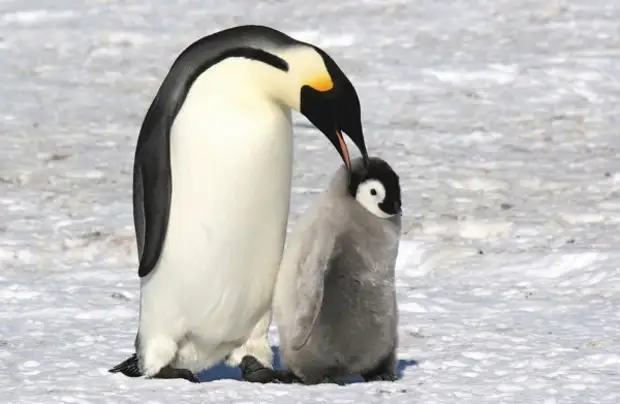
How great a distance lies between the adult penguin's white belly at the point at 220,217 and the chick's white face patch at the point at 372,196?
0.26m

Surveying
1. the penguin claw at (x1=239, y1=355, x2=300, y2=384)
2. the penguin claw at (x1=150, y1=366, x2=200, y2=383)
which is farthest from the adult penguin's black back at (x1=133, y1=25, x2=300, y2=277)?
the penguin claw at (x1=239, y1=355, x2=300, y2=384)

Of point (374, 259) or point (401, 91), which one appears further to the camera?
point (401, 91)

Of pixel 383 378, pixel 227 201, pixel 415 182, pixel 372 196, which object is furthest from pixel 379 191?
pixel 415 182

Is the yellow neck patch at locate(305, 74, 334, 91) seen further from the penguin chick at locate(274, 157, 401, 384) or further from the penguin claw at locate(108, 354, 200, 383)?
the penguin claw at locate(108, 354, 200, 383)

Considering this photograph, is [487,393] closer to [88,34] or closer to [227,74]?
[227,74]

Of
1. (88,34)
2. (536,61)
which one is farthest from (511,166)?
(88,34)

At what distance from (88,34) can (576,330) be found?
27.8ft

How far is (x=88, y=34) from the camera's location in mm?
12656

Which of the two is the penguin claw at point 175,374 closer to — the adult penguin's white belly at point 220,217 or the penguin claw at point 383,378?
the adult penguin's white belly at point 220,217

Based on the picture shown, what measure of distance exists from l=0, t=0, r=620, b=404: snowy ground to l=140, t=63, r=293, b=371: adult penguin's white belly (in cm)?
23

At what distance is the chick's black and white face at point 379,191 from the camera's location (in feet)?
13.3

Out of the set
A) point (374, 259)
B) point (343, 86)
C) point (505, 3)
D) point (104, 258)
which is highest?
point (343, 86)

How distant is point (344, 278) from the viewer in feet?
13.3

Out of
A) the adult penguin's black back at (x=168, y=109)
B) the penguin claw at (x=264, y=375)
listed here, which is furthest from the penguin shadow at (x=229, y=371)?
the adult penguin's black back at (x=168, y=109)
